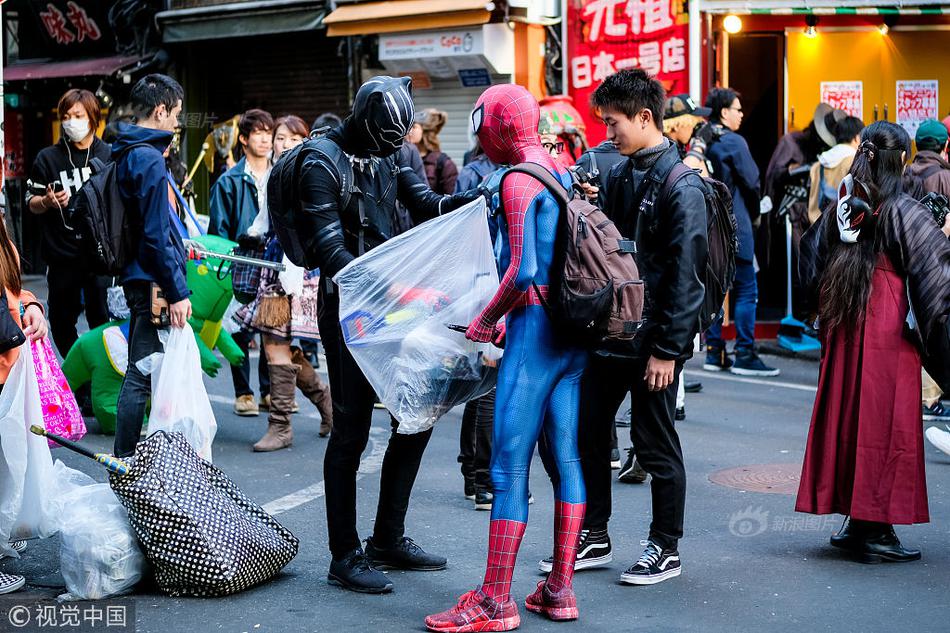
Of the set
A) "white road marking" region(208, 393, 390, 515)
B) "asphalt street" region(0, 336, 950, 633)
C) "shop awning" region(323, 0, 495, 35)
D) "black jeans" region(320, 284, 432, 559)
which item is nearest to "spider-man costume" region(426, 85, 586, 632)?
"asphalt street" region(0, 336, 950, 633)

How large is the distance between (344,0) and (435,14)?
1775 mm

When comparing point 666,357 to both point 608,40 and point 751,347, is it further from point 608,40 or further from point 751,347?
point 608,40

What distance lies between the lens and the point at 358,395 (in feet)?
15.9

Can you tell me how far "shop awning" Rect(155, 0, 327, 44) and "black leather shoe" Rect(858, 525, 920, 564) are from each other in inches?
479

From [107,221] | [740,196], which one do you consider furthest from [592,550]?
[740,196]

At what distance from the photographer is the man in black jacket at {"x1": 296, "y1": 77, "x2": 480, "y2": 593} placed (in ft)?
15.5

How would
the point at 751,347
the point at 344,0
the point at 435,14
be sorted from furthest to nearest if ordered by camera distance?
the point at 344,0 → the point at 435,14 → the point at 751,347

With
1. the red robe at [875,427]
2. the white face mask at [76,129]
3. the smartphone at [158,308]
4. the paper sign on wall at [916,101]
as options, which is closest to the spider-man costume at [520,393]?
the red robe at [875,427]

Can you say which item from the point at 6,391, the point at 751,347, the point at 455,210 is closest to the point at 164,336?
the point at 6,391

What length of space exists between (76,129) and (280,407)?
95.3 inches

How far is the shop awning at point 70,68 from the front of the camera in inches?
715

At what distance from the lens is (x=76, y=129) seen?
27.1ft

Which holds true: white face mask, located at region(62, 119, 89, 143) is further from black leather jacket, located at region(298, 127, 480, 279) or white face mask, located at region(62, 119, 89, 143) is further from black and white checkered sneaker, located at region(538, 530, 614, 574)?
black and white checkered sneaker, located at region(538, 530, 614, 574)

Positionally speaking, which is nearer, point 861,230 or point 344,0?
point 861,230
